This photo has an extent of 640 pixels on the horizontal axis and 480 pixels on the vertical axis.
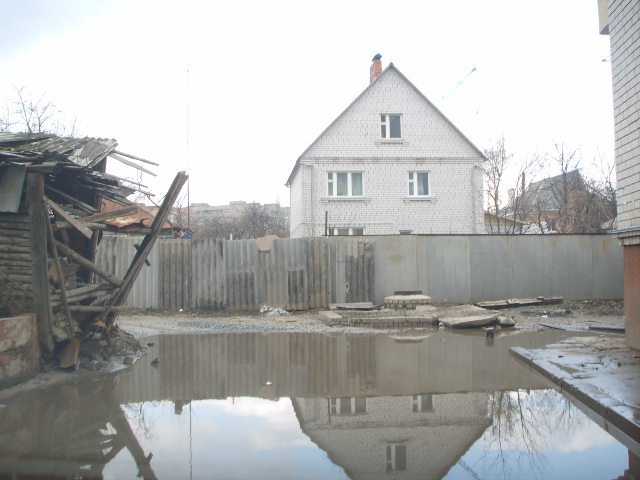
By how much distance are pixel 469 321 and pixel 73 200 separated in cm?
884

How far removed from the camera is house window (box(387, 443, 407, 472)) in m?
4.45

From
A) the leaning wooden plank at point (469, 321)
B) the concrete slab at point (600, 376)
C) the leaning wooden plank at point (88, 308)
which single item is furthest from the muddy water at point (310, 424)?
the leaning wooden plank at point (469, 321)

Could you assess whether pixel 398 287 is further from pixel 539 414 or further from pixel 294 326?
pixel 539 414

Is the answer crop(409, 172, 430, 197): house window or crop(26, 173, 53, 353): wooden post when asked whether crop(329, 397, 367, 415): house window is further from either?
crop(409, 172, 430, 197): house window

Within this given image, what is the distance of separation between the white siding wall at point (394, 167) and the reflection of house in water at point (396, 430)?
61.4 ft

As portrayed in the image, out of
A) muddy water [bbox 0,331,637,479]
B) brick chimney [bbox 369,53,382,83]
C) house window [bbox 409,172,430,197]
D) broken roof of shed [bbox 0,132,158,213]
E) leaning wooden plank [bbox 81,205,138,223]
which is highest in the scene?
brick chimney [bbox 369,53,382,83]

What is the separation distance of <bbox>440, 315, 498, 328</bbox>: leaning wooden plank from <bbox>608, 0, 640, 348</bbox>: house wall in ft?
13.1

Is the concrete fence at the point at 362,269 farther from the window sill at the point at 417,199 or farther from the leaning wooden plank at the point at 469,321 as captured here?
the window sill at the point at 417,199

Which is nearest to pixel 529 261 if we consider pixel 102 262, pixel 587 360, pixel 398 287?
pixel 398 287

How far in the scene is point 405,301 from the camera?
14.7 metres

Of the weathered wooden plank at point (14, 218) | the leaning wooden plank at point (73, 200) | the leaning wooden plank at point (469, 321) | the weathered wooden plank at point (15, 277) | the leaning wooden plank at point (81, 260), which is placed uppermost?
the leaning wooden plank at point (73, 200)

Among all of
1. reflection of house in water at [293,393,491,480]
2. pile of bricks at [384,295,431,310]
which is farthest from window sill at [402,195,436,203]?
reflection of house in water at [293,393,491,480]

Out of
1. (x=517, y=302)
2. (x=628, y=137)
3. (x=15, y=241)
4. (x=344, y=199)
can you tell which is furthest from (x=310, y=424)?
(x=344, y=199)

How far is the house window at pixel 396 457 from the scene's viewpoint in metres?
4.45
